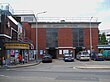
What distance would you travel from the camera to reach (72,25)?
74562 millimetres

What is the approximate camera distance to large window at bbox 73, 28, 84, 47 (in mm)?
75062

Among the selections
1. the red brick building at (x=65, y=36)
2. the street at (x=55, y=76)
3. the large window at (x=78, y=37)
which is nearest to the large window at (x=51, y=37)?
the red brick building at (x=65, y=36)

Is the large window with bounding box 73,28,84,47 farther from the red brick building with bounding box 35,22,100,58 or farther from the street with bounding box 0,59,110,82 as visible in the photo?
the street with bounding box 0,59,110,82

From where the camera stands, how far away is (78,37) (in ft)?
247

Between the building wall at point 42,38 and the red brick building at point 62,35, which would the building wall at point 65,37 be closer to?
the red brick building at point 62,35

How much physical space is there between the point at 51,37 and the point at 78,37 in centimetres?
676

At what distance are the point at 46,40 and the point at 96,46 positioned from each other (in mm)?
12554

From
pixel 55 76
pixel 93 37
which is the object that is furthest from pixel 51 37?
pixel 55 76

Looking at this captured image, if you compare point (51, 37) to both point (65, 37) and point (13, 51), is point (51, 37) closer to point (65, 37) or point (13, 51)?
point (65, 37)

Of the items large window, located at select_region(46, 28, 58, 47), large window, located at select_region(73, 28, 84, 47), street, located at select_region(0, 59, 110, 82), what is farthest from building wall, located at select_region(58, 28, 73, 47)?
street, located at select_region(0, 59, 110, 82)

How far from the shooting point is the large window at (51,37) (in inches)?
2955

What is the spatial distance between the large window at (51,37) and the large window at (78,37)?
4.52m

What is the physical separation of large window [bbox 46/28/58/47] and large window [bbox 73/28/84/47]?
452cm

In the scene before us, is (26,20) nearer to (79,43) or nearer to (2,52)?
(79,43)
